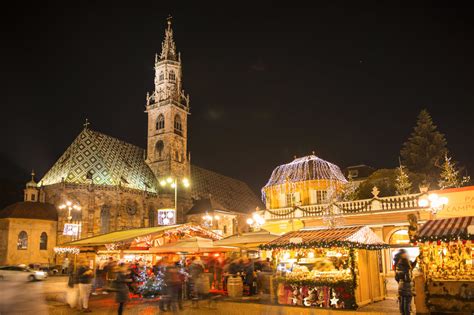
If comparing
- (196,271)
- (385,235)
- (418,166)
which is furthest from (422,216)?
(418,166)

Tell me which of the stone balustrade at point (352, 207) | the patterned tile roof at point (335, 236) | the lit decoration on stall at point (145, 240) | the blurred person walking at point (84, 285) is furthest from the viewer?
the stone balustrade at point (352, 207)

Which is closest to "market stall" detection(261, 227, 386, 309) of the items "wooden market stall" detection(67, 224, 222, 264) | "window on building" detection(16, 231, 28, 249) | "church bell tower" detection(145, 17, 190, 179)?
"wooden market stall" detection(67, 224, 222, 264)

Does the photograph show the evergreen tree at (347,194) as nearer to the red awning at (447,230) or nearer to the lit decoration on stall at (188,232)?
the lit decoration on stall at (188,232)

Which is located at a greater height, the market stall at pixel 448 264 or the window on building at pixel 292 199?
the window on building at pixel 292 199

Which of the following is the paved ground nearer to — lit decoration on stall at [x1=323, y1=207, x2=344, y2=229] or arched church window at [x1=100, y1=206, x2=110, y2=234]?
lit decoration on stall at [x1=323, y1=207, x2=344, y2=229]

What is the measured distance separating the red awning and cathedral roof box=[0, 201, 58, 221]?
40162mm

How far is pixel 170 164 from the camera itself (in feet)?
186

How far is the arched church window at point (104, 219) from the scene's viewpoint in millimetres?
47875

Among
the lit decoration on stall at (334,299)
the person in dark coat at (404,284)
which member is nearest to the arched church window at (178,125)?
the lit decoration on stall at (334,299)

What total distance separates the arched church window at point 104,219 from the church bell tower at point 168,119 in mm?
10247

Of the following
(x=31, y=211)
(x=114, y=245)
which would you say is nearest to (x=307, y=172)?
(x=114, y=245)

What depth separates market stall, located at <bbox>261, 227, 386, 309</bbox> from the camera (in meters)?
14.2

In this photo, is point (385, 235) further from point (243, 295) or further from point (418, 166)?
point (418, 166)

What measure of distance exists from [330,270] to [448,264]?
3.93 meters
